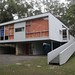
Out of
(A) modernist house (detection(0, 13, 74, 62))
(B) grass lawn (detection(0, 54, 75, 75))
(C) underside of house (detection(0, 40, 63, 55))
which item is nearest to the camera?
(B) grass lawn (detection(0, 54, 75, 75))

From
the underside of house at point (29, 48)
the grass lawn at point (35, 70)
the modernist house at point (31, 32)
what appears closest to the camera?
the grass lawn at point (35, 70)

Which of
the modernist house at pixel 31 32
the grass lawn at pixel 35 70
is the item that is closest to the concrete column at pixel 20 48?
the modernist house at pixel 31 32

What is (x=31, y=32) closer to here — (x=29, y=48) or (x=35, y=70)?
(x=29, y=48)

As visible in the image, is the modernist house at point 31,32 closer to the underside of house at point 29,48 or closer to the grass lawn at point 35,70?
the underside of house at point 29,48

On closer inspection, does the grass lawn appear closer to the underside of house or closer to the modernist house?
the modernist house

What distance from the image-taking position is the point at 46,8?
61906 mm

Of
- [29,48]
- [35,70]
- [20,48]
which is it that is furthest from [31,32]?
[35,70]

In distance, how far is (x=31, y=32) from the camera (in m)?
25.7

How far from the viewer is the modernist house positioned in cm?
2436

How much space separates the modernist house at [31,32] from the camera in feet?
79.9

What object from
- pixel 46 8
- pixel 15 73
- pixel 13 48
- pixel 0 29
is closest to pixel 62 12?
pixel 46 8

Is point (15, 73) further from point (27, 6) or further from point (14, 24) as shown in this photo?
point (27, 6)

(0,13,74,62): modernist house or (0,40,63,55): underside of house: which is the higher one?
(0,13,74,62): modernist house

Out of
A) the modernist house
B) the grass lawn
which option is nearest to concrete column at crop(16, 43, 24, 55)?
the modernist house
